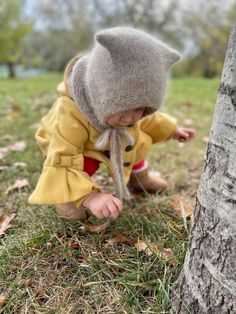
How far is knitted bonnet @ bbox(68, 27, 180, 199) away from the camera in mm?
1570

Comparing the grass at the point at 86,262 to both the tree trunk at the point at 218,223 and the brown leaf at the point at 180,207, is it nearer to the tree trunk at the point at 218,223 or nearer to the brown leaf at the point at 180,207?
the brown leaf at the point at 180,207

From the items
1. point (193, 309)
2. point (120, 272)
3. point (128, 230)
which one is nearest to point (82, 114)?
point (128, 230)

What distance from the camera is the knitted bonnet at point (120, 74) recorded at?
61.8 inches

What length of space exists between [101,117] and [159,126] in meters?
0.54

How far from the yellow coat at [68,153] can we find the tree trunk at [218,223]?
0.59 metres

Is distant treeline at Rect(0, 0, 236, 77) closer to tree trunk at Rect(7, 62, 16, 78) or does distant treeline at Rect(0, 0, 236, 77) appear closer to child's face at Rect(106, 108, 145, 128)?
tree trunk at Rect(7, 62, 16, 78)

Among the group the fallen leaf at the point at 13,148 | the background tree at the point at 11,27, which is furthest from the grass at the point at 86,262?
the background tree at the point at 11,27

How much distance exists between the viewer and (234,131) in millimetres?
1099

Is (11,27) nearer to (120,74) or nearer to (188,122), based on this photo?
(188,122)

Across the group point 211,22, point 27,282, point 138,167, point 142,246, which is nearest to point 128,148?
point 138,167

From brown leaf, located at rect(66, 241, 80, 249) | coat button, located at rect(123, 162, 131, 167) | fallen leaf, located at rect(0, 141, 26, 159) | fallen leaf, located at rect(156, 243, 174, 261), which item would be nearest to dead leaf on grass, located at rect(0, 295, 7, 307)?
brown leaf, located at rect(66, 241, 80, 249)

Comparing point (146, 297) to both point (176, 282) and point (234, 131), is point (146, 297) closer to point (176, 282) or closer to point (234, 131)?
point (176, 282)

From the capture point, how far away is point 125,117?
1.75m

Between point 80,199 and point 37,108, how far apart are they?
324 cm
